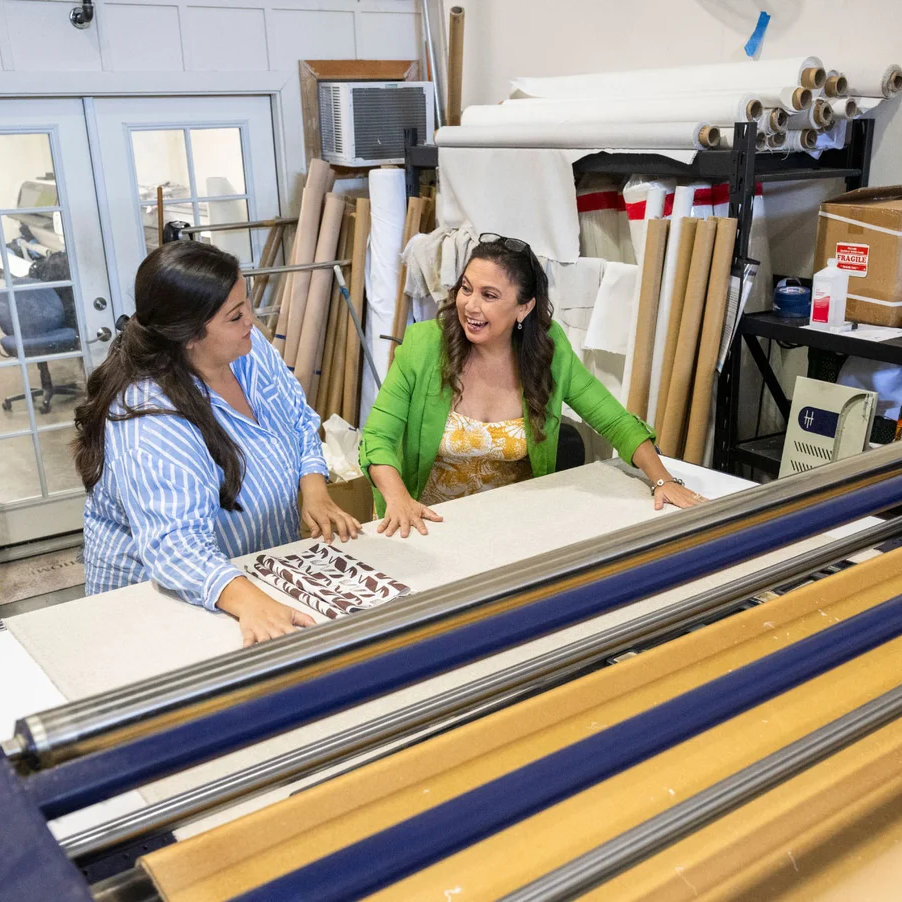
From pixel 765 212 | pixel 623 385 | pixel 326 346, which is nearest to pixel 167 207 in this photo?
pixel 326 346

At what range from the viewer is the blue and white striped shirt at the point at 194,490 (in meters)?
1.68

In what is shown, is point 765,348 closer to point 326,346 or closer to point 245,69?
point 326,346

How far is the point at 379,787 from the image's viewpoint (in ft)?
2.40

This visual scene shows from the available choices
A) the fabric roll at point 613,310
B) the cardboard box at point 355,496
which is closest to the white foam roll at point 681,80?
the fabric roll at point 613,310

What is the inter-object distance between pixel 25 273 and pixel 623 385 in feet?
8.75

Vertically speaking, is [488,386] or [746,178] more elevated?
[746,178]

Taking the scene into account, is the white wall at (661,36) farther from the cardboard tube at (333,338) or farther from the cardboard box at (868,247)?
the cardboard tube at (333,338)

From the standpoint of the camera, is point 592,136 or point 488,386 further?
point 592,136

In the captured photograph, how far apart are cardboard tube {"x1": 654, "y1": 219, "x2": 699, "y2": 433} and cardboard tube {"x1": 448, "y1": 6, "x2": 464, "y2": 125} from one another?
1.99 m

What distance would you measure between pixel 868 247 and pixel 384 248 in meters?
2.22

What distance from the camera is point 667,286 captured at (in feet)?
9.81

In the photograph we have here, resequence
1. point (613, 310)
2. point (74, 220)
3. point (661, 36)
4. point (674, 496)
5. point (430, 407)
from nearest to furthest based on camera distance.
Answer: point (674, 496) → point (430, 407) → point (613, 310) → point (661, 36) → point (74, 220)

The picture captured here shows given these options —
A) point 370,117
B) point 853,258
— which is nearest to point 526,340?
point 853,258

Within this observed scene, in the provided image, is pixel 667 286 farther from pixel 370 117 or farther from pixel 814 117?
pixel 370 117
